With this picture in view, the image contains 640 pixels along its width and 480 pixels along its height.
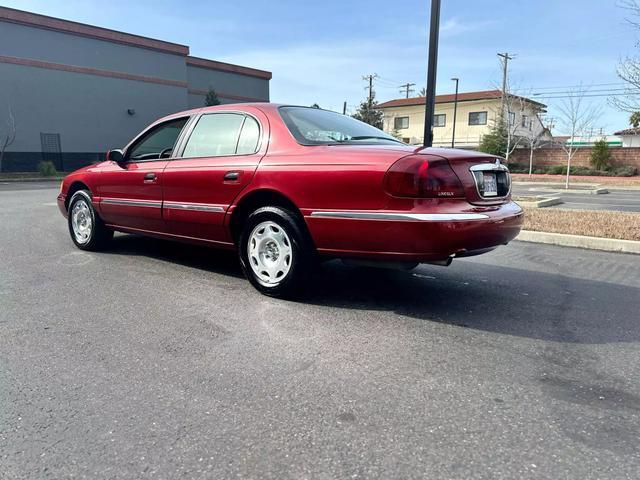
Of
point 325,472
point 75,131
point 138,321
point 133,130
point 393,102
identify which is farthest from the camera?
point 393,102

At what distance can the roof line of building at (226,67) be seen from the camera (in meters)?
36.8

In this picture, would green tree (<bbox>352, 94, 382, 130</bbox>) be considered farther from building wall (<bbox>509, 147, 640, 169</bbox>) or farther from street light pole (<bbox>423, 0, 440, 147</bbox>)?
street light pole (<bbox>423, 0, 440, 147</bbox>)

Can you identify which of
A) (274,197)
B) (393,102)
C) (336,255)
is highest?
(393,102)

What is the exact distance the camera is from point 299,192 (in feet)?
12.9

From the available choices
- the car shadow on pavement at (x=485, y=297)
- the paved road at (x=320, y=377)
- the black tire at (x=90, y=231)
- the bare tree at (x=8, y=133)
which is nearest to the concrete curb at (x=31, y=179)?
the bare tree at (x=8, y=133)

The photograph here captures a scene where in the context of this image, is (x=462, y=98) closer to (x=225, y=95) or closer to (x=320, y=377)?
(x=225, y=95)

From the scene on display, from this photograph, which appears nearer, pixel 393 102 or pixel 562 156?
pixel 562 156

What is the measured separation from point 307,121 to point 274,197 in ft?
2.67

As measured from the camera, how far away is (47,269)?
5.21 meters

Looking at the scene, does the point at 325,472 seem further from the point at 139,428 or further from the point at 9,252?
the point at 9,252

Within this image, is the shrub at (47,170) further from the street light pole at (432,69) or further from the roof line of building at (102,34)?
the street light pole at (432,69)

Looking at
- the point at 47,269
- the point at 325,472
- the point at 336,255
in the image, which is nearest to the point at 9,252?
the point at 47,269

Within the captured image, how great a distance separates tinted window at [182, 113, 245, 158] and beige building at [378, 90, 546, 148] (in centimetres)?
4169

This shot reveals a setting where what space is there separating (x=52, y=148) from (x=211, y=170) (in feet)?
93.5
